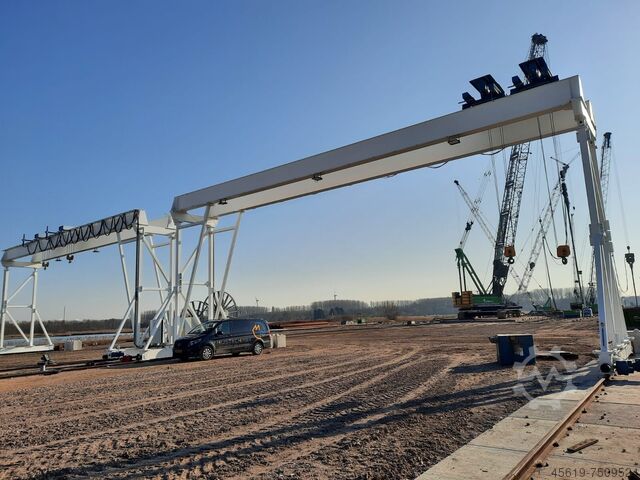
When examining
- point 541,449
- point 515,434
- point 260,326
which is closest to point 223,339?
point 260,326

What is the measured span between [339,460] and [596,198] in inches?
364

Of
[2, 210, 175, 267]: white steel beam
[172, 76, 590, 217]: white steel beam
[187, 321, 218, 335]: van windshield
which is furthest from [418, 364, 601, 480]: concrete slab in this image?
[2, 210, 175, 267]: white steel beam

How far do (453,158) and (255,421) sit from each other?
10337 millimetres

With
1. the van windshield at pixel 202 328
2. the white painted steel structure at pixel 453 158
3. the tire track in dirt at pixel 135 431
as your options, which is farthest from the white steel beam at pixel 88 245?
the tire track in dirt at pixel 135 431

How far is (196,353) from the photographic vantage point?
18000 millimetres

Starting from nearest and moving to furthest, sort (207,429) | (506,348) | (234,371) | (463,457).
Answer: (463,457) → (207,429) → (506,348) → (234,371)

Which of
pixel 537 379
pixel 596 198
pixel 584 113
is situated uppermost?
pixel 584 113

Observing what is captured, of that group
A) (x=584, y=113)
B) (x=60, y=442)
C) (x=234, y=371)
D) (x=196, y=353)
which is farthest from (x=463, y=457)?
(x=196, y=353)

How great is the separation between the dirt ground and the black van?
163 inches

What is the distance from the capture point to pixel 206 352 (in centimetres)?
1825

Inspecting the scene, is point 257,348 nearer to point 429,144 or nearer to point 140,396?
point 140,396

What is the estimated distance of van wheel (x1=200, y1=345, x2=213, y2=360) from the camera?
18141mm

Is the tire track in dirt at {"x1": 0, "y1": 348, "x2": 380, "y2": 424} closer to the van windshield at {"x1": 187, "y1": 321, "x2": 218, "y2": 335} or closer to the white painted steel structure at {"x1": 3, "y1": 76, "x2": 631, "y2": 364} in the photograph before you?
the van windshield at {"x1": 187, "y1": 321, "x2": 218, "y2": 335}

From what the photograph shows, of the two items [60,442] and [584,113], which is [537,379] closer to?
[584,113]
